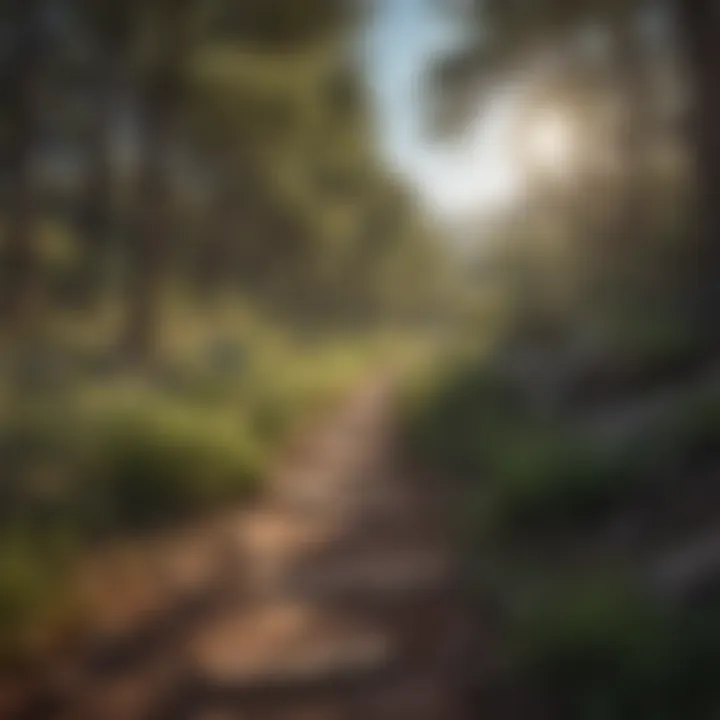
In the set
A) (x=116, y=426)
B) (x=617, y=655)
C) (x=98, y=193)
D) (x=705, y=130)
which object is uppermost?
(x=98, y=193)

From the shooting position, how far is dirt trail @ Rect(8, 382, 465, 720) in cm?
110

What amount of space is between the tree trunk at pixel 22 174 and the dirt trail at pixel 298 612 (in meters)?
0.39

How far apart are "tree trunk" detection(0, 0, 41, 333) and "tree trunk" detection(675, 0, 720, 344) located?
3.09ft

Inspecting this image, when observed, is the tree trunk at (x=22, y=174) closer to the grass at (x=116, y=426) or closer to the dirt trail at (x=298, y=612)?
the grass at (x=116, y=426)

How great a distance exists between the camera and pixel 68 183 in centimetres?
122

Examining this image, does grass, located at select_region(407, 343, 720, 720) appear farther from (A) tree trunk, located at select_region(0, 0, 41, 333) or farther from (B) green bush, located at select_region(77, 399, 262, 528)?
(A) tree trunk, located at select_region(0, 0, 41, 333)

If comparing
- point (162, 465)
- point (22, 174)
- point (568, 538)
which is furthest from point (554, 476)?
point (22, 174)

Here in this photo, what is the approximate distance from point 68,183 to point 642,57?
0.88 m

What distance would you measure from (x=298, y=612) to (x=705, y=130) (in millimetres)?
997

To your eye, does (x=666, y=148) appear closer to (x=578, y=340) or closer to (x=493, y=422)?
(x=578, y=340)

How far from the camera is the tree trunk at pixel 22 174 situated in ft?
3.91

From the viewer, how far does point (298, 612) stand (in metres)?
1.26

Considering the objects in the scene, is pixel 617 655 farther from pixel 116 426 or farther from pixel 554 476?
pixel 116 426

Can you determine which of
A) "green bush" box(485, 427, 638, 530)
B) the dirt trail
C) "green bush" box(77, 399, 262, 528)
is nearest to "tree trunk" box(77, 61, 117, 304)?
"green bush" box(77, 399, 262, 528)
